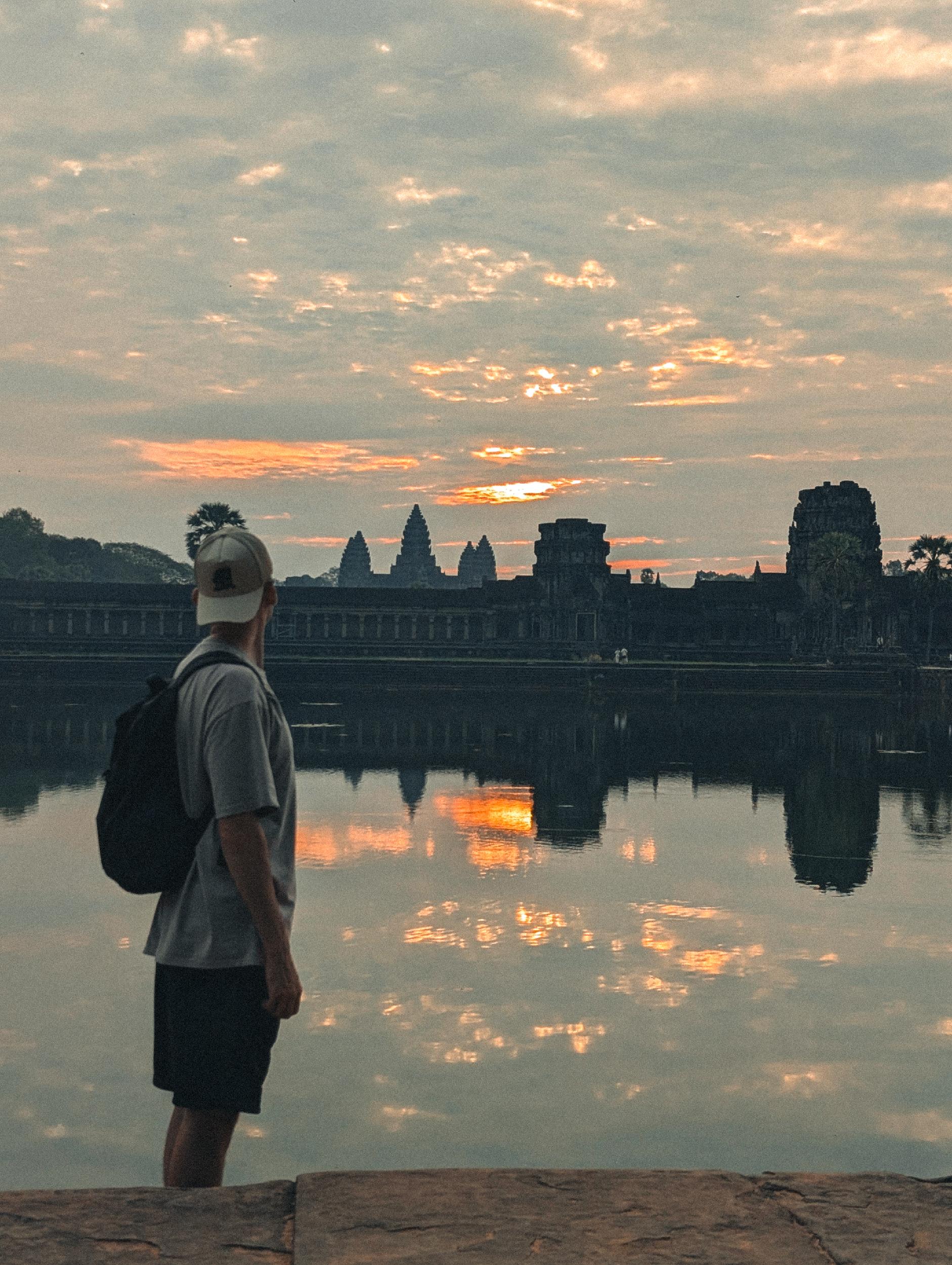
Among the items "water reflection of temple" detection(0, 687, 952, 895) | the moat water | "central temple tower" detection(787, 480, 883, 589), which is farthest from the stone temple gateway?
the moat water

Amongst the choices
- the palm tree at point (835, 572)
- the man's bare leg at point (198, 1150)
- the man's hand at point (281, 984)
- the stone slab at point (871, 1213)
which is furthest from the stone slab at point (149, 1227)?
the palm tree at point (835, 572)

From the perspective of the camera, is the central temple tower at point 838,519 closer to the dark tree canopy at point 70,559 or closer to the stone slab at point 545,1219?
the dark tree canopy at point 70,559

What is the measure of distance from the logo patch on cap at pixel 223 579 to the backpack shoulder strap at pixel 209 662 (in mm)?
210

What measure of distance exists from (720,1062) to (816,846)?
9854mm

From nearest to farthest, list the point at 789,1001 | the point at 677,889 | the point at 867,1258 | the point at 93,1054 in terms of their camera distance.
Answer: the point at 867,1258 → the point at 93,1054 → the point at 789,1001 → the point at 677,889

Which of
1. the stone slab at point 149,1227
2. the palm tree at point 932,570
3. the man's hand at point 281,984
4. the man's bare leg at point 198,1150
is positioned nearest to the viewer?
the stone slab at point 149,1227

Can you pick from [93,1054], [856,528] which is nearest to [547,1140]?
[93,1054]

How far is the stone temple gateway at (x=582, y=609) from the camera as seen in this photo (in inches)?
3767

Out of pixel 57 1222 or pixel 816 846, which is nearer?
pixel 57 1222

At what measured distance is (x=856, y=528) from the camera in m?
103

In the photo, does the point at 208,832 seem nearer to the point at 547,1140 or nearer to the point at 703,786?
the point at 547,1140

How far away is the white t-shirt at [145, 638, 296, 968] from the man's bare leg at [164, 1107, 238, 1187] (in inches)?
18.2

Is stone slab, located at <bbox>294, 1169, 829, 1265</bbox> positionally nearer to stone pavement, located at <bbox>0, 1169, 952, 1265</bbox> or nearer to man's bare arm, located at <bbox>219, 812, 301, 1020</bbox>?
stone pavement, located at <bbox>0, 1169, 952, 1265</bbox>

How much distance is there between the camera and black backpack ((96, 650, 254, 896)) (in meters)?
3.64
